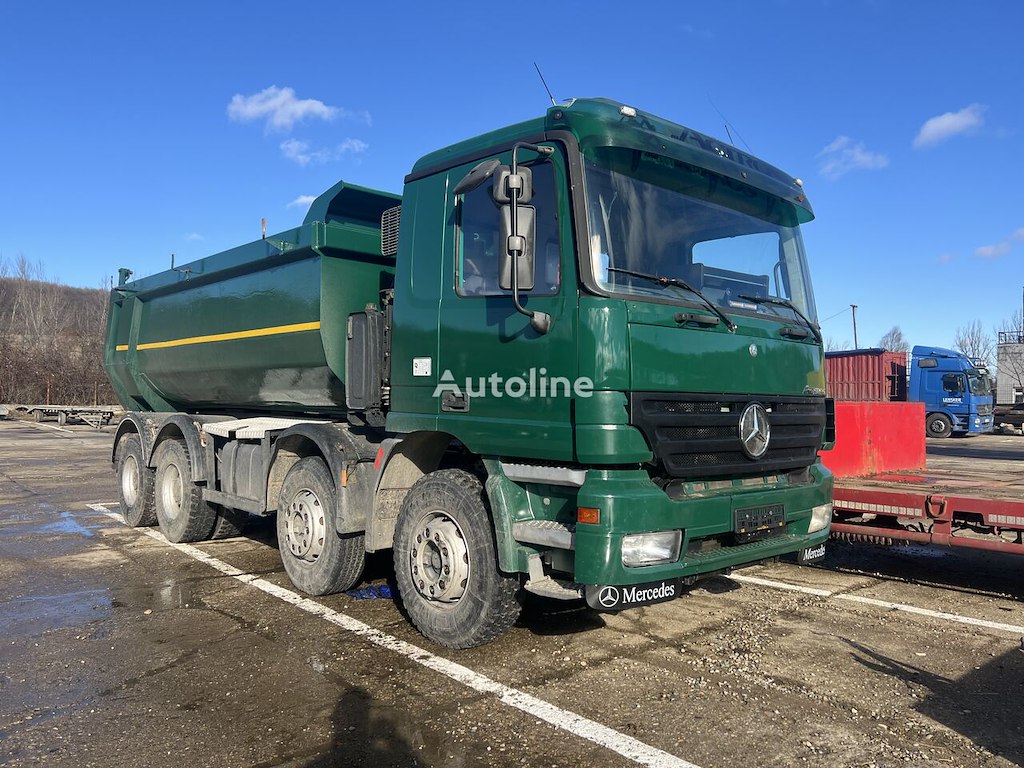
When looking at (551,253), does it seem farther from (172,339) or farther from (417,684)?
(172,339)

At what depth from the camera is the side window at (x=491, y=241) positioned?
4.24m

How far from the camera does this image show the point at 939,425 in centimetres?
2766

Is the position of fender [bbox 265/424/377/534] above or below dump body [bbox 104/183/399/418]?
below

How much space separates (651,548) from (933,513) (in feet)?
9.84

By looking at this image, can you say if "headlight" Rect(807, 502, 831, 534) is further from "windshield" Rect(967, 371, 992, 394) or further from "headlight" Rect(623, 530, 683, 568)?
"windshield" Rect(967, 371, 992, 394)

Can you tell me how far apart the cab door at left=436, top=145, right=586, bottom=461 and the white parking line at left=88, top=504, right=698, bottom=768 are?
130 cm

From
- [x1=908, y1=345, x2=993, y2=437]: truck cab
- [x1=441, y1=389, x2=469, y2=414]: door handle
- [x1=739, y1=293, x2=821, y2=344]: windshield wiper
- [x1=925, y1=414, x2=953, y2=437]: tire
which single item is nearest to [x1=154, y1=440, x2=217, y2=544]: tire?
[x1=441, y1=389, x2=469, y2=414]: door handle

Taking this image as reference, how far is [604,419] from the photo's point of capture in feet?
12.9

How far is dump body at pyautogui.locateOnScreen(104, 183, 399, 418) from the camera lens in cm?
596

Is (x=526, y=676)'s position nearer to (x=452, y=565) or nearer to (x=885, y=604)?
(x=452, y=565)

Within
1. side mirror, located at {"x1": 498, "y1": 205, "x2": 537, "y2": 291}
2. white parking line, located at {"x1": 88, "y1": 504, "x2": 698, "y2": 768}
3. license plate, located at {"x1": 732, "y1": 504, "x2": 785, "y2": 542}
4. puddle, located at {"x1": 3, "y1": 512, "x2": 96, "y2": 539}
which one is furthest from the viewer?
puddle, located at {"x1": 3, "y1": 512, "x2": 96, "y2": 539}

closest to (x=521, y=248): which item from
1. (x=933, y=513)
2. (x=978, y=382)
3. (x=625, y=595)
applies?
(x=625, y=595)

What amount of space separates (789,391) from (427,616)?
2.80 metres

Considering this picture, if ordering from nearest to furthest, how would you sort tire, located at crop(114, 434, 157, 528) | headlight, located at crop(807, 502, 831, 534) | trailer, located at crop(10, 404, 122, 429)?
1. headlight, located at crop(807, 502, 831, 534)
2. tire, located at crop(114, 434, 157, 528)
3. trailer, located at crop(10, 404, 122, 429)
